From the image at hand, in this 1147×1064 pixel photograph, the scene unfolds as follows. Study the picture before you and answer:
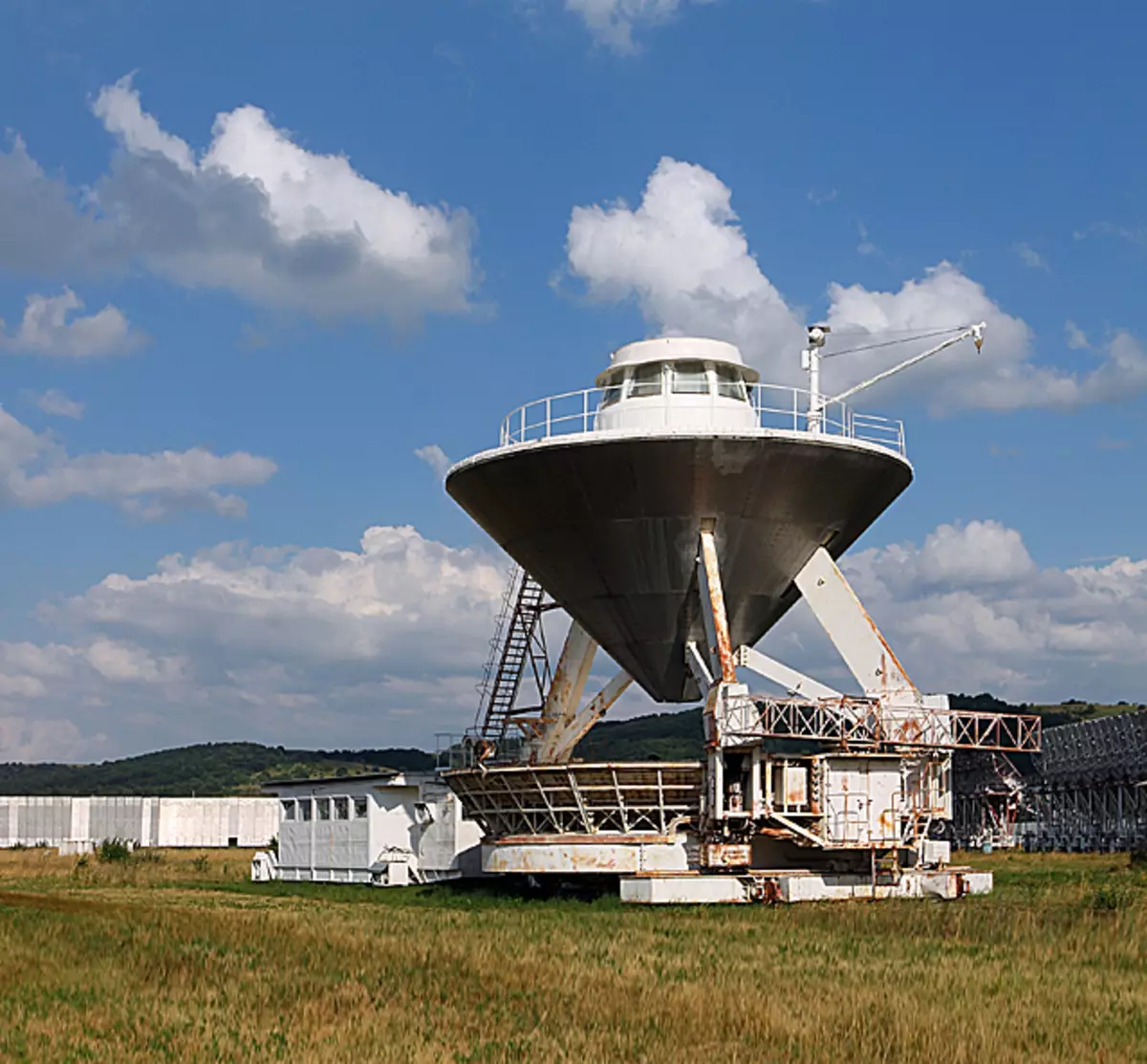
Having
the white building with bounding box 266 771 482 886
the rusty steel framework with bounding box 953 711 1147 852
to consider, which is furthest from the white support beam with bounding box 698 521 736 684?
the rusty steel framework with bounding box 953 711 1147 852

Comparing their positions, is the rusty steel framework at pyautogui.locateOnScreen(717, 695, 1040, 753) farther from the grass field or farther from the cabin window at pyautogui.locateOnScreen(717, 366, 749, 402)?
the cabin window at pyautogui.locateOnScreen(717, 366, 749, 402)

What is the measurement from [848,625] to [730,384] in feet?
24.7

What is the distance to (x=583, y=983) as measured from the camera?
70.9ft

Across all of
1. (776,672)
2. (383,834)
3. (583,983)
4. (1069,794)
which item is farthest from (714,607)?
(1069,794)

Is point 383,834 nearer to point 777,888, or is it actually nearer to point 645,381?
point 645,381

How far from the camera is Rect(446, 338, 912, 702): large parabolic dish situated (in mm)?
40938

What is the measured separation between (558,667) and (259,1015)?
31.1 m

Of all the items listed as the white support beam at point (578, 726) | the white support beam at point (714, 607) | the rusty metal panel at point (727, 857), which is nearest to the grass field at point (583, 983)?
the rusty metal panel at point (727, 857)

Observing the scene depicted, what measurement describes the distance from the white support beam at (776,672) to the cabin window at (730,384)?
23.9ft

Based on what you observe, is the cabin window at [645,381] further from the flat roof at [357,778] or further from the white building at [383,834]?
the flat roof at [357,778]

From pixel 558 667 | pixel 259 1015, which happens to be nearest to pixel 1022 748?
pixel 558 667

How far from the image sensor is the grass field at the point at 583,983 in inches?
669

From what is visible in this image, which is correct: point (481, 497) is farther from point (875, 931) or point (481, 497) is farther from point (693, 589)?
point (875, 931)

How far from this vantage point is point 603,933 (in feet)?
97.3
